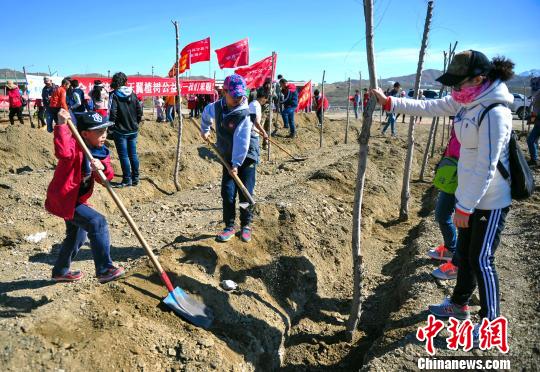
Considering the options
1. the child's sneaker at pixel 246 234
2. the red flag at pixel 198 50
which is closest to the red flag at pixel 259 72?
the red flag at pixel 198 50

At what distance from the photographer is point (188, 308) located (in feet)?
11.0

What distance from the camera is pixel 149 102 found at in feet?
128

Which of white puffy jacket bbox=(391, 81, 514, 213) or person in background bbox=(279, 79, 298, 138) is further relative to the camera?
person in background bbox=(279, 79, 298, 138)

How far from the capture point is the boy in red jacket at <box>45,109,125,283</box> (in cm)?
337

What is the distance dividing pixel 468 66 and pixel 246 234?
2750 millimetres

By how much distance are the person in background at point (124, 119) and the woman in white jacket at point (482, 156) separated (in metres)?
5.23

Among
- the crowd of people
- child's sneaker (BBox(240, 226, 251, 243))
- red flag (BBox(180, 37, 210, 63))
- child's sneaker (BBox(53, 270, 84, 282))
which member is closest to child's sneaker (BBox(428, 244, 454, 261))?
the crowd of people

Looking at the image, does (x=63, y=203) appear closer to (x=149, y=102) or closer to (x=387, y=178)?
(x=387, y=178)

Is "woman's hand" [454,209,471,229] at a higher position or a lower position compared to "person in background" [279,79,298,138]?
lower

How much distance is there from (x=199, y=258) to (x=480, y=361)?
8.34 feet

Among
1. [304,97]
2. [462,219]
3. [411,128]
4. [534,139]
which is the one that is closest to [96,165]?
[462,219]

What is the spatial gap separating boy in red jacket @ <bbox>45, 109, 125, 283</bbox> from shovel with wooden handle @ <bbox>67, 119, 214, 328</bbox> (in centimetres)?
14

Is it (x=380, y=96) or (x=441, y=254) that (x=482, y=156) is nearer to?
(x=380, y=96)

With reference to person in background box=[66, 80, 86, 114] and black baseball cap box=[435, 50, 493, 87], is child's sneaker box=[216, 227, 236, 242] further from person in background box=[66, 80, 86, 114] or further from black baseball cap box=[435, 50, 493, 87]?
person in background box=[66, 80, 86, 114]
